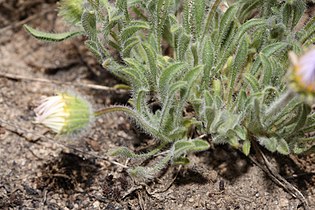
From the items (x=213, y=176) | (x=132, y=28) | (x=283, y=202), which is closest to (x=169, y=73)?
(x=132, y=28)

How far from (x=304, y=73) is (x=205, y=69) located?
0.90 meters

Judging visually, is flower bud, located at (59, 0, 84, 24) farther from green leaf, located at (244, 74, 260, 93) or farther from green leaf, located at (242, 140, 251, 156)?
green leaf, located at (242, 140, 251, 156)

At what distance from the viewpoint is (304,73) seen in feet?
7.15

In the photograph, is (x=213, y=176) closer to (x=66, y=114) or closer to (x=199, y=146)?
(x=199, y=146)

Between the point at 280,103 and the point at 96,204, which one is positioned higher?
the point at 280,103

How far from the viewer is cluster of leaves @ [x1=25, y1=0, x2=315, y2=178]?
9.37 feet

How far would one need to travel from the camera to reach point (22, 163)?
3.31 meters

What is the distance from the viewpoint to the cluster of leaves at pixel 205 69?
2.86 m

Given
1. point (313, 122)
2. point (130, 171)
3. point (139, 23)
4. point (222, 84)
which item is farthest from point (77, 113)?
point (313, 122)

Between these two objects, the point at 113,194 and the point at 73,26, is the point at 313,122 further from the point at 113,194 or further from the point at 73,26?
the point at 73,26

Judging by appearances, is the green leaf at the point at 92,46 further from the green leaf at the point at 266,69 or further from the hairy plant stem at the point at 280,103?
the hairy plant stem at the point at 280,103

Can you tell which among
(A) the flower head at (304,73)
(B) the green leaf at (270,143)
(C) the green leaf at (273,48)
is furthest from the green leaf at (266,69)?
(A) the flower head at (304,73)

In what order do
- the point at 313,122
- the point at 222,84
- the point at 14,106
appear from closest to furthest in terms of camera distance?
the point at 313,122 → the point at 222,84 → the point at 14,106

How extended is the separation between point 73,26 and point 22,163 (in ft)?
3.15
